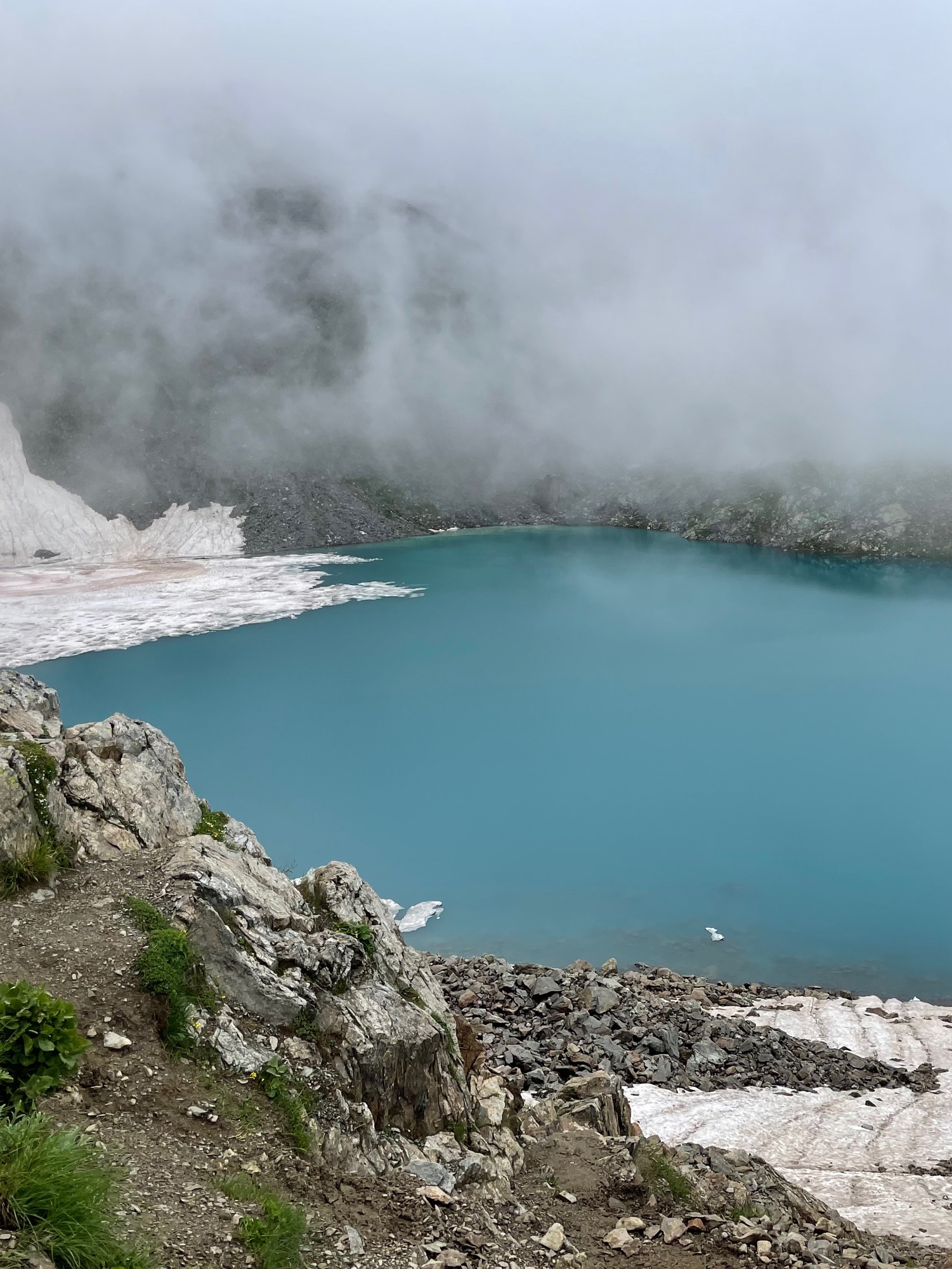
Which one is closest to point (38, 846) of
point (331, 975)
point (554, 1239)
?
point (331, 975)

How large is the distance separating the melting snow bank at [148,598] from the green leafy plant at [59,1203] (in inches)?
2069

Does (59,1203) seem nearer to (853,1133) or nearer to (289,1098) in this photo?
(289,1098)

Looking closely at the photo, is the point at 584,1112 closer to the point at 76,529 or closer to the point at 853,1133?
the point at 853,1133

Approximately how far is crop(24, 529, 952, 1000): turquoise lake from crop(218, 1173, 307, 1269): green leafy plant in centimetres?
1780

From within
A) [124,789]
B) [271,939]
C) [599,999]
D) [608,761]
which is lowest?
[608,761]

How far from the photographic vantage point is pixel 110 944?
6.69m

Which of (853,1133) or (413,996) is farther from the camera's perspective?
(853,1133)

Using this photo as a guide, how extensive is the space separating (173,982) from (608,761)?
31.4 meters

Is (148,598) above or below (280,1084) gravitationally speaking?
below

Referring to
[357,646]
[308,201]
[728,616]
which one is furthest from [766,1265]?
[308,201]

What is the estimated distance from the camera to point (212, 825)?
9797mm

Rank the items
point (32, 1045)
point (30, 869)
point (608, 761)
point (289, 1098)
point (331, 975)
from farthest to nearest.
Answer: point (608, 761)
point (331, 975)
point (30, 869)
point (289, 1098)
point (32, 1045)

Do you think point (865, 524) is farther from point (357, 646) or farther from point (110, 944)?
point (110, 944)

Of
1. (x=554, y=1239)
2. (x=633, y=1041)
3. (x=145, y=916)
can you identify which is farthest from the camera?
(x=633, y=1041)
